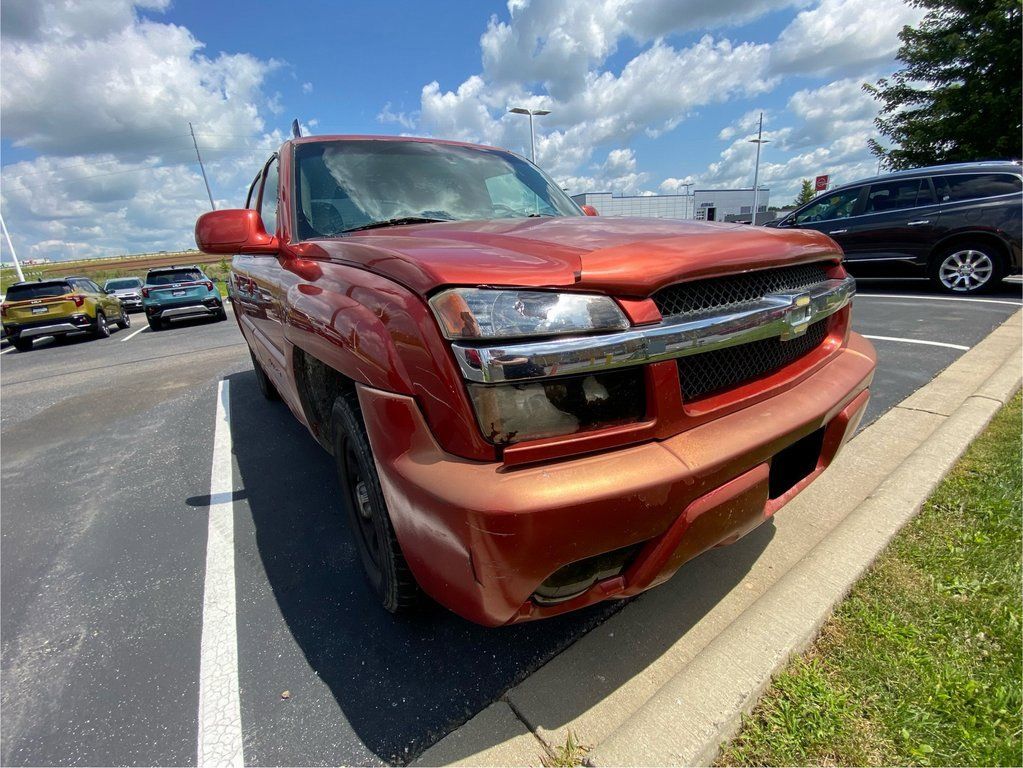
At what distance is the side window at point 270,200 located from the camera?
2.79m

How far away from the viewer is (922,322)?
5.73 meters

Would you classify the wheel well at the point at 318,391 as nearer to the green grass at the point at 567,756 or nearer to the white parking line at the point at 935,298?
the green grass at the point at 567,756

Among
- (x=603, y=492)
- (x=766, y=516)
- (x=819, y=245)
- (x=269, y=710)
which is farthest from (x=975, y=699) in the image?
(x=269, y=710)

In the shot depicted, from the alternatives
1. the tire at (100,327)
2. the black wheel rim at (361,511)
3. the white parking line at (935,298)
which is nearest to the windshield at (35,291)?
the tire at (100,327)

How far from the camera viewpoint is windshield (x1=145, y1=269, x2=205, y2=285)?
522 inches

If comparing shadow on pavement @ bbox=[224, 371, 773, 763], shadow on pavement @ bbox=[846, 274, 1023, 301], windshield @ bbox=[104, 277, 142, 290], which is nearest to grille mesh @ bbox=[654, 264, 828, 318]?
shadow on pavement @ bbox=[224, 371, 773, 763]

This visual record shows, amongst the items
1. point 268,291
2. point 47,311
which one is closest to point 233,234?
point 268,291

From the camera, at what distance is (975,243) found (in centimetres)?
688

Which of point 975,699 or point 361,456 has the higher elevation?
point 361,456

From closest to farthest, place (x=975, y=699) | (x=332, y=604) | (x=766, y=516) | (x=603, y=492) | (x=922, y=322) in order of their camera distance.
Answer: (x=603, y=492), (x=975, y=699), (x=766, y=516), (x=332, y=604), (x=922, y=322)

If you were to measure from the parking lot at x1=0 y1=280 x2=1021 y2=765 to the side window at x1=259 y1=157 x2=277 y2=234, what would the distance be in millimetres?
1513

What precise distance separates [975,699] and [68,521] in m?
4.11

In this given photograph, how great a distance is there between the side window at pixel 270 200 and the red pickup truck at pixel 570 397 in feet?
4.32

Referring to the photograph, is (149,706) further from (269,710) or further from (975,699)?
(975,699)
